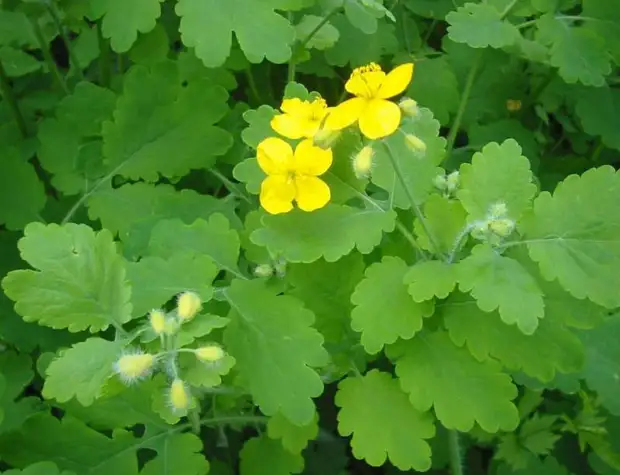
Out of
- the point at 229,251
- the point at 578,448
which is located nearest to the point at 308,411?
the point at 229,251

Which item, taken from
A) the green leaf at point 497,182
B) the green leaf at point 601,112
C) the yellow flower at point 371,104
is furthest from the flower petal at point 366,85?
the green leaf at point 601,112

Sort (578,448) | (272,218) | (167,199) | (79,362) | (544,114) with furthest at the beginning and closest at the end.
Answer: (544,114) → (578,448) → (167,199) → (272,218) → (79,362)

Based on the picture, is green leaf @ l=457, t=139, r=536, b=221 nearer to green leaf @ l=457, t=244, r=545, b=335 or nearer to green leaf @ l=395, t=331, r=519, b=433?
green leaf @ l=457, t=244, r=545, b=335

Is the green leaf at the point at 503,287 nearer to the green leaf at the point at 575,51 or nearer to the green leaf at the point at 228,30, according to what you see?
the green leaf at the point at 228,30

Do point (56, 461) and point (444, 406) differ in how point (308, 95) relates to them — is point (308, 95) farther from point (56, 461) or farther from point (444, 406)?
point (56, 461)

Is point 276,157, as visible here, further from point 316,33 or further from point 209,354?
point 316,33

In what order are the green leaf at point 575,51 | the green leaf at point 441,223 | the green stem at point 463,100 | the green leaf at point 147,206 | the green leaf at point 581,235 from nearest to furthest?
1. the green leaf at point 581,235
2. the green leaf at point 441,223
3. the green leaf at point 147,206
4. the green leaf at point 575,51
5. the green stem at point 463,100

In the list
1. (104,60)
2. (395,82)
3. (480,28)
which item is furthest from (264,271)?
(104,60)
